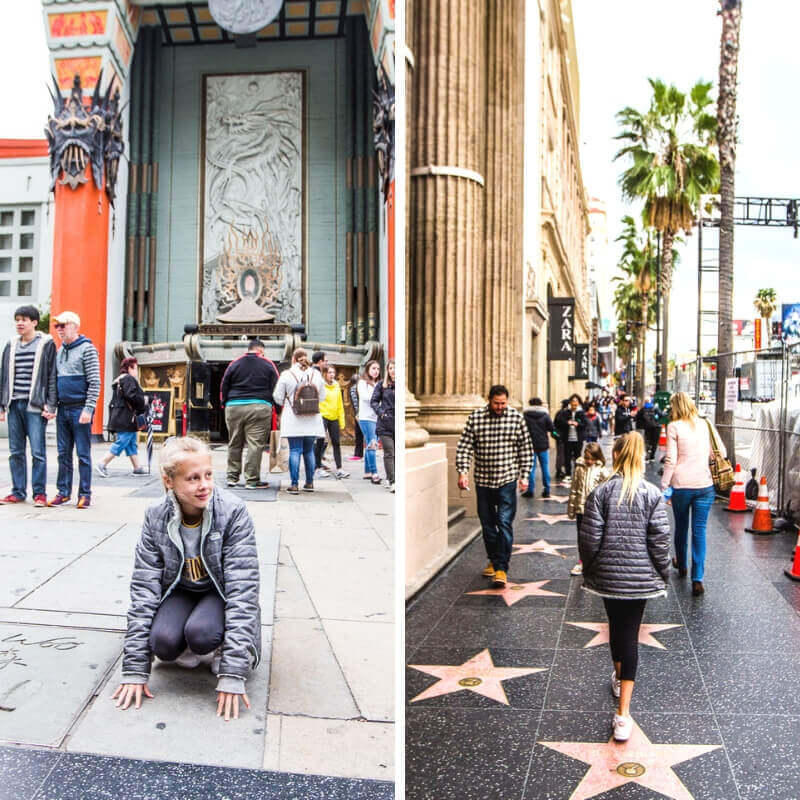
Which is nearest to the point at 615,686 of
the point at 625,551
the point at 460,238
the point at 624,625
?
the point at 624,625

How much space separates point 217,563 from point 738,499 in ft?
34.1

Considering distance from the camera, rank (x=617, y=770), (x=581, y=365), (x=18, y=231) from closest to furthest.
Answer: (x=18, y=231) < (x=617, y=770) < (x=581, y=365)

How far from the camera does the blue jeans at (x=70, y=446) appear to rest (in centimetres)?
281

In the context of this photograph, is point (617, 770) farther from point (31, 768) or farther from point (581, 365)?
point (581, 365)

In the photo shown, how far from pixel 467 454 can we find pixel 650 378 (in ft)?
374

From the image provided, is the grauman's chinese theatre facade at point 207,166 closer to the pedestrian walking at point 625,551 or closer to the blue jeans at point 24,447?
the blue jeans at point 24,447

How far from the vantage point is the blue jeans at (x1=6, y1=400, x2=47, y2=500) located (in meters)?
2.73

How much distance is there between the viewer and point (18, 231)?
2934mm

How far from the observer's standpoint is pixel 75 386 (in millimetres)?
2801

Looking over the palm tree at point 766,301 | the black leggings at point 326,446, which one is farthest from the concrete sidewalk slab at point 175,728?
the palm tree at point 766,301

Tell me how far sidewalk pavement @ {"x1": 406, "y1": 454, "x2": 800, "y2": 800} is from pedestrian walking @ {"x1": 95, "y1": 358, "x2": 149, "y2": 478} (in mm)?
1809

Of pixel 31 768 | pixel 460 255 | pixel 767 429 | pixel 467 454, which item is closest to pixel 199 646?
pixel 31 768

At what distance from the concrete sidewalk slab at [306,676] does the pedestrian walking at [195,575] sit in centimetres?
10

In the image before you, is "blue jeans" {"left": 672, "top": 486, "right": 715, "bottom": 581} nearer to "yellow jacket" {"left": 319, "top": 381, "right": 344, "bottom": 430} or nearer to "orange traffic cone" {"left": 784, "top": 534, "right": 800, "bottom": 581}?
"orange traffic cone" {"left": 784, "top": 534, "right": 800, "bottom": 581}
